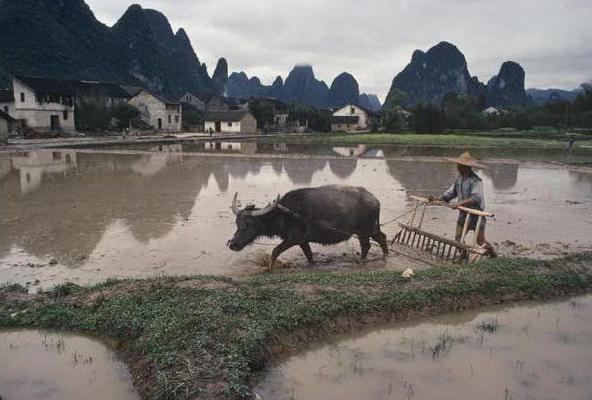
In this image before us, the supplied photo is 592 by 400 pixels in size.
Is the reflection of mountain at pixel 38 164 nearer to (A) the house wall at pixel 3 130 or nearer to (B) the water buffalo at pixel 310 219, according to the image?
(A) the house wall at pixel 3 130

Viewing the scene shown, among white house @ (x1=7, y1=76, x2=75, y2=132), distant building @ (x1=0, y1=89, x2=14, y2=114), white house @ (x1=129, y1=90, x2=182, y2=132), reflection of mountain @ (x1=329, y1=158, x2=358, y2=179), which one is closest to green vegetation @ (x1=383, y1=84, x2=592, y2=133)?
white house @ (x1=129, y1=90, x2=182, y2=132)

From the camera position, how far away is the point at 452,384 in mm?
4750

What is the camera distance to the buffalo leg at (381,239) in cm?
898

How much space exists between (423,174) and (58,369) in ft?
64.6

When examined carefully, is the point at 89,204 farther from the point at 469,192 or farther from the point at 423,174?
the point at 423,174

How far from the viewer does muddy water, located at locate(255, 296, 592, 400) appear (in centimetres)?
460

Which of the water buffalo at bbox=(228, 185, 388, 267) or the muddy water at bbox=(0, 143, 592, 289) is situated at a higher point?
the water buffalo at bbox=(228, 185, 388, 267)

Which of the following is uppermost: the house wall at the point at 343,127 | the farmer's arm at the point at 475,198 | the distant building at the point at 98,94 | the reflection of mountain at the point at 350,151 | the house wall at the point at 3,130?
the distant building at the point at 98,94

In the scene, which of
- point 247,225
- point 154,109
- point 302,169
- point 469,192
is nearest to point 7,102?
point 154,109

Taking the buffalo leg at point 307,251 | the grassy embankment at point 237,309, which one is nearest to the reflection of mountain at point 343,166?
the buffalo leg at point 307,251

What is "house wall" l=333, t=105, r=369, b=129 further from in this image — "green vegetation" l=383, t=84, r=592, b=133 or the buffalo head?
the buffalo head

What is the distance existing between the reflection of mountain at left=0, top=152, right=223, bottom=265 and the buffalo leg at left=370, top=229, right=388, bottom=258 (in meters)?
4.45

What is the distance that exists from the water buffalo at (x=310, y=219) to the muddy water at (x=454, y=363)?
270cm

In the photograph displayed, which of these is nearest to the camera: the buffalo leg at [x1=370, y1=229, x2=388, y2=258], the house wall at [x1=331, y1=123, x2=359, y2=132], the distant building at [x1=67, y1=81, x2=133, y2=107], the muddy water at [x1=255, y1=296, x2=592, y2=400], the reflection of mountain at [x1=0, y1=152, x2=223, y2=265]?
the muddy water at [x1=255, y1=296, x2=592, y2=400]
